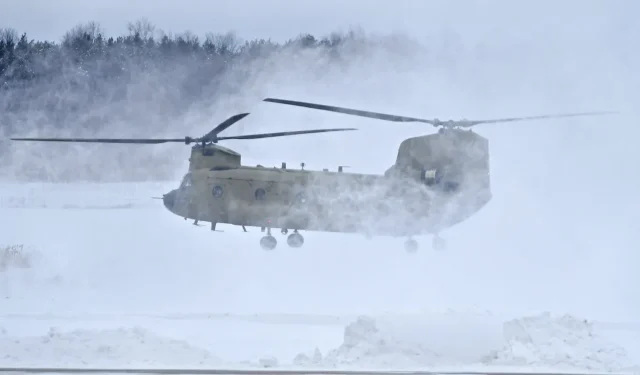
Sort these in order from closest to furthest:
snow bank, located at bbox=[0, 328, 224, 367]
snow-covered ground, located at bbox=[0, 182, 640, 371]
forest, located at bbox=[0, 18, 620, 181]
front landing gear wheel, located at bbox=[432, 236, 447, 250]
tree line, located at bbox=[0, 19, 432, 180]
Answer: snow bank, located at bbox=[0, 328, 224, 367] < snow-covered ground, located at bbox=[0, 182, 640, 371] < front landing gear wheel, located at bbox=[432, 236, 447, 250] < forest, located at bbox=[0, 18, 620, 181] < tree line, located at bbox=[0, 19, 432, 180]

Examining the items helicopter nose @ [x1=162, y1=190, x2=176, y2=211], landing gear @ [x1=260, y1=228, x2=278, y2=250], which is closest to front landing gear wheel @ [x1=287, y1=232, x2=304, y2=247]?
landing gear @ [x1=260, y1=228, x2=278, y2=250]

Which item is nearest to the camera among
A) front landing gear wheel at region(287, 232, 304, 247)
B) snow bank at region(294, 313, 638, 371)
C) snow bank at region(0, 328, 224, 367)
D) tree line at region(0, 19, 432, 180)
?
snow bank at region(0, 328, 224, 367)

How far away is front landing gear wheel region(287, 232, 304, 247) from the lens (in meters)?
12.0

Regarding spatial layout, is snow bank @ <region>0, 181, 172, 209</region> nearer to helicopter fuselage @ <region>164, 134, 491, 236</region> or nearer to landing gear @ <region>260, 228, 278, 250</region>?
helicopter fuselage @ <region>164, 134, 491, 236</region>

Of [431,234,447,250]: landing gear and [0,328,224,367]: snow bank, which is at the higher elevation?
[431,234,447,250]: landing gear

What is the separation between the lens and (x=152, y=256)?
42.8 feet

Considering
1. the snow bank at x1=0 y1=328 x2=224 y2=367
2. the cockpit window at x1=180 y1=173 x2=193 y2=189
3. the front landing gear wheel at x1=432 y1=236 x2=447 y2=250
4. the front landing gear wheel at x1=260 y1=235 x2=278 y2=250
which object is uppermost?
the cockpit window at x1=180 y1=173 x2=193 y2=189

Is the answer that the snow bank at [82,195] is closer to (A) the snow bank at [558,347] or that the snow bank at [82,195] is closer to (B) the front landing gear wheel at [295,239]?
(B) the front landing gear wheel at [295,239]

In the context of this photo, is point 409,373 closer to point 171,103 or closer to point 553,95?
point 553,95

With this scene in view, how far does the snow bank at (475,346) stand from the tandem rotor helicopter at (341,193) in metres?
1.79

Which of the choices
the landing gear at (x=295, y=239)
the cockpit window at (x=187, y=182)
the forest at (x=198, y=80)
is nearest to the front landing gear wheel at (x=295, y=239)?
the landing gear at (x=295, y=239)

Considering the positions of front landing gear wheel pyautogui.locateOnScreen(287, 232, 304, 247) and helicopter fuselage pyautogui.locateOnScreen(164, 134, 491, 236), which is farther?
front landing gear wheel pyautogui.locateOnScreen(287, 232, 304, 247)

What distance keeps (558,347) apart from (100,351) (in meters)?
5.81

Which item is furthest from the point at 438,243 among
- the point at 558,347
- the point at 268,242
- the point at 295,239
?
the point at 558,347
